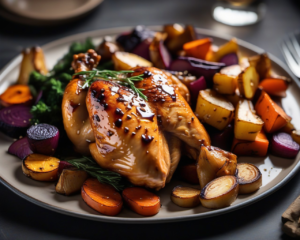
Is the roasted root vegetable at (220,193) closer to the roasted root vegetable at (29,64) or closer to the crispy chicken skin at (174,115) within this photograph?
the crispy chicken skin at (174,115)

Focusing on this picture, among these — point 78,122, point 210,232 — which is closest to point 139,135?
point 78,122

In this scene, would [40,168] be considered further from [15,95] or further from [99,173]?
[15,95]

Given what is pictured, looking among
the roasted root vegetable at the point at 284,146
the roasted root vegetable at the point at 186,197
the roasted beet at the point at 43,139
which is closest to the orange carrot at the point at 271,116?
the roasted root vegetable at the point at 284,146

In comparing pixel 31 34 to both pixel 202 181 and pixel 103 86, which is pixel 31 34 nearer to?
pixel 103 86

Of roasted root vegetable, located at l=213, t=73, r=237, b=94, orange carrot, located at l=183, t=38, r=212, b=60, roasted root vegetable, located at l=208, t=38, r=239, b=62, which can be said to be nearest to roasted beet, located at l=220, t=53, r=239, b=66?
roasted root vegetable, located at l=208, t=38, r=239, b=62

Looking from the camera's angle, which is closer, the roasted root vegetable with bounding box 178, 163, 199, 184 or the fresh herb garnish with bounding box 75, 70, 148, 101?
the roasted root vegetable with bounding box 178, 163, 199, 184

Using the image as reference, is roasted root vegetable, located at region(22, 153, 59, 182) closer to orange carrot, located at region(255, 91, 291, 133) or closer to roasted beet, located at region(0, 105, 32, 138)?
roasted beet, located at region(0, 105, 32, 138)
